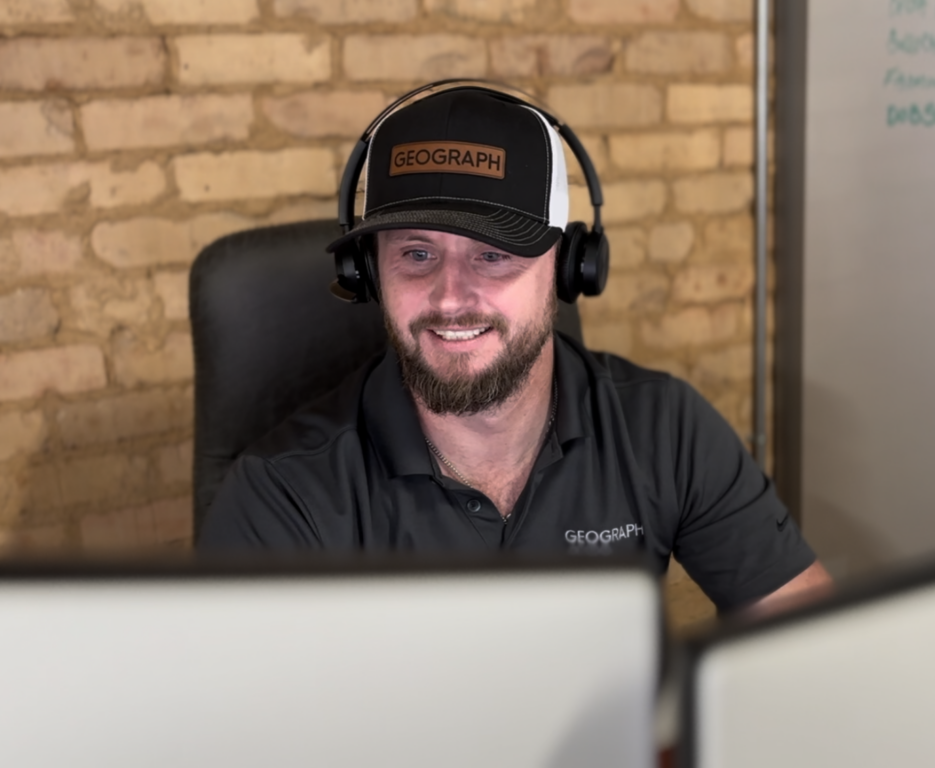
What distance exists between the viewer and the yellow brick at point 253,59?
4.78ft

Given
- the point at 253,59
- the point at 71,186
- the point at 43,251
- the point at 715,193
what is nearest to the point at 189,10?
the point at 253,59

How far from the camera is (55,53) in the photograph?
136 centimetres

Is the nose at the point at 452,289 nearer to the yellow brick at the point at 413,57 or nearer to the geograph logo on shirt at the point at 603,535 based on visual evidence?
the geograph logo on shirt at the point at 603,535

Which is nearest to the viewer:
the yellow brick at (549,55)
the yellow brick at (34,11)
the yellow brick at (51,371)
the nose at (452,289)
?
the nose at (452,289)

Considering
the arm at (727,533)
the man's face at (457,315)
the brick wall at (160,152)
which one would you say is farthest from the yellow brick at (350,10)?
the arm at (727,533)

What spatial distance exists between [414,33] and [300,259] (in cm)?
62

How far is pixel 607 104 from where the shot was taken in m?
1.76

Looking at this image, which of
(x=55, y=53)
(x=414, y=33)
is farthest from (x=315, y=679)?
(x=414, y=33)

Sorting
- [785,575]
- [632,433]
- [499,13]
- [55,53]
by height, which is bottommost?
[785,575]

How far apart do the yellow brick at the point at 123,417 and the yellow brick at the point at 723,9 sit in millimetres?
1274

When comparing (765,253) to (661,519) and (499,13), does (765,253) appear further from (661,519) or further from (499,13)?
(661,519)

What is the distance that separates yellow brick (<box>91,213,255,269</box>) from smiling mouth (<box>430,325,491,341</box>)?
0.55 metres

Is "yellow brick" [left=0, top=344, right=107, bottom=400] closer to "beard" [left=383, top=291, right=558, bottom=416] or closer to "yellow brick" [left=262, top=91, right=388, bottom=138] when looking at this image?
"yellow brick" [left=262, top=91, right=388, bottom=138]

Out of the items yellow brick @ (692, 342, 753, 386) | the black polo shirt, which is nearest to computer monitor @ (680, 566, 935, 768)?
the black polo shirt
